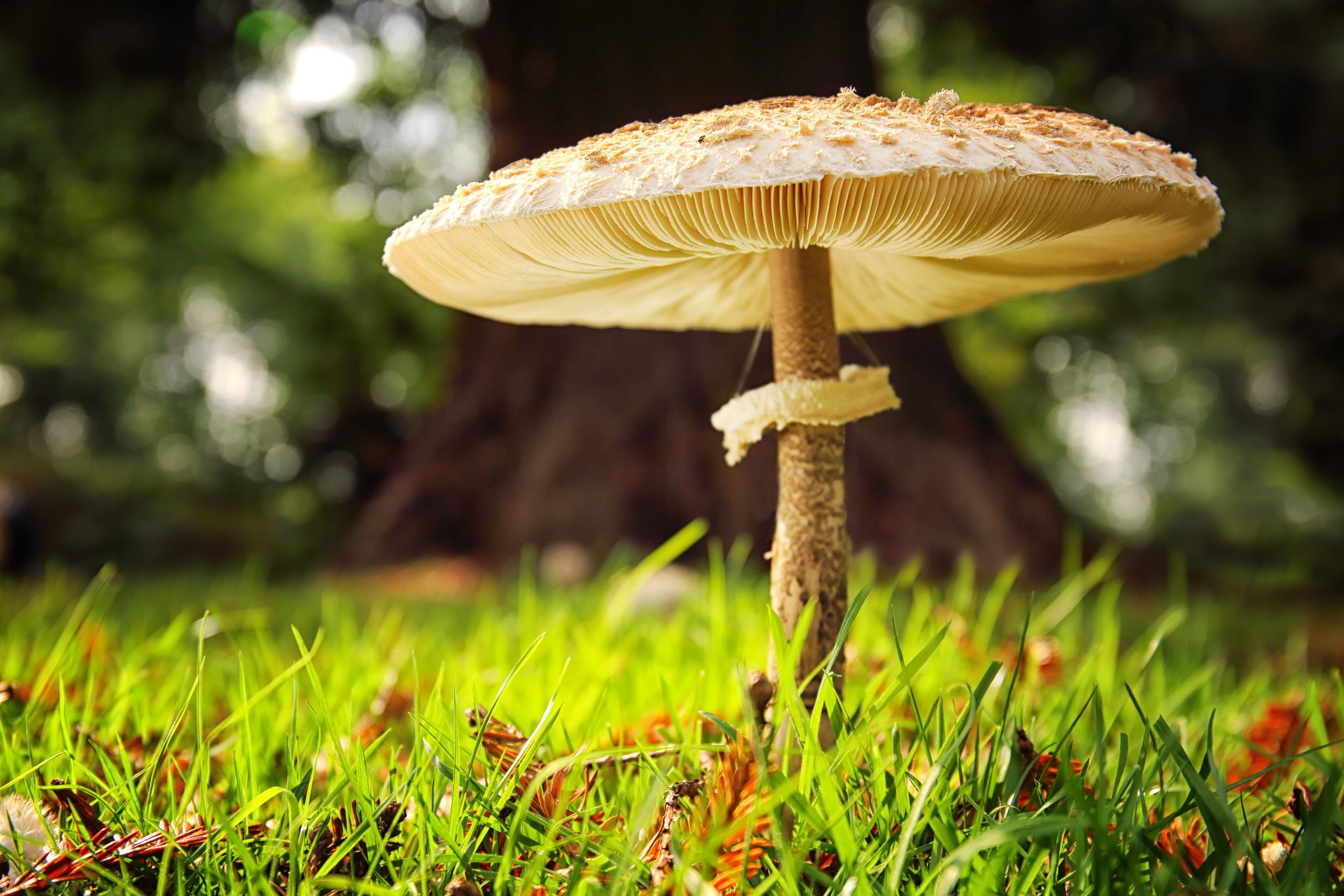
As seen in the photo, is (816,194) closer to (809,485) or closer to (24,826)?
(809,485)

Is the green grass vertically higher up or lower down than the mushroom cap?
lower down

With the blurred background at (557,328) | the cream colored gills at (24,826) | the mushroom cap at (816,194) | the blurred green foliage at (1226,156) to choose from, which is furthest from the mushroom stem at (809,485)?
the blurred green foliage at (1226,156)

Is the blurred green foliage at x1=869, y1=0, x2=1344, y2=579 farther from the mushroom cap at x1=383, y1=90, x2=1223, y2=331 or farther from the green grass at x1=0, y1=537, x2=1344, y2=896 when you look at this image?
the green grass at x1=0, y1=537, x2=1344, y2=896

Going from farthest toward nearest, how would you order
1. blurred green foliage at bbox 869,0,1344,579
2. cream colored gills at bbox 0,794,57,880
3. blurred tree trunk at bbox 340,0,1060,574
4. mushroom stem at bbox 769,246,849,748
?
blurred green foliage at bbox 869,0,1344,579
blurred tree trunk at bbox 340,0,1060,574
mushroom stem at bbox 769,246,849,748
cream colored gills at bbox 0,794,57,880

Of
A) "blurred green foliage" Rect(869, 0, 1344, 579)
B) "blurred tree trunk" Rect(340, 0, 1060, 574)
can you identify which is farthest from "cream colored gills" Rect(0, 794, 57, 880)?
"blurred green foliage" Rect(869, 0, 1344, 579)

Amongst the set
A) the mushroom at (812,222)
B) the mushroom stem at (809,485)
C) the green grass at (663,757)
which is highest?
the mushroom at (812,222)

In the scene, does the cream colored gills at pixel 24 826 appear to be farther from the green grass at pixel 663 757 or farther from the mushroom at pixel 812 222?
the mushroom at pixel 812 222

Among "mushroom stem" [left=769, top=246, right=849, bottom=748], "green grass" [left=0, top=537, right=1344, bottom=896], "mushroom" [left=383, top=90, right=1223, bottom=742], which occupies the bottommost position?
"green grass" [left=0, top=537, right=1344, bottom=896]
